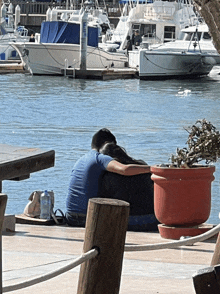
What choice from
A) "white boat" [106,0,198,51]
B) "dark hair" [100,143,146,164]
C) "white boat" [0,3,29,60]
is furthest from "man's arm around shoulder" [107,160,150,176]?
"white boat" [106,0,198,51]

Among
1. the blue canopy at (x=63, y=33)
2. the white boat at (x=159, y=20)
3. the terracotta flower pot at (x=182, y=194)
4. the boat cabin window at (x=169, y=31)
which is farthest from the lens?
the boat cabin window at (x=169, y=31)

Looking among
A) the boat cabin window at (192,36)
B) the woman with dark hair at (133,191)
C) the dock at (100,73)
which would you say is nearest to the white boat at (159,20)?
the boat cabin window at (192,36)

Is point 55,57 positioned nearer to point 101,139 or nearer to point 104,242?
point 101,139

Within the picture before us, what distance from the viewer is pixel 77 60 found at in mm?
41094

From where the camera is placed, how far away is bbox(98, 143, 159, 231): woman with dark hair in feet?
21.6

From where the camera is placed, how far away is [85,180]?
660 centimetres

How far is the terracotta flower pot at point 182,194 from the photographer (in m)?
5.98

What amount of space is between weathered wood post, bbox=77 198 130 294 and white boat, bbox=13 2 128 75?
3638 centimetres

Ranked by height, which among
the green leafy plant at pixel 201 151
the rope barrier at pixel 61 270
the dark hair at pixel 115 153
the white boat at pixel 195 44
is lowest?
the white boat at pixel 195 44

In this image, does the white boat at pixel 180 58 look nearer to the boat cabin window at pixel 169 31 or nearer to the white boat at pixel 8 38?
the boat cabin window at pixel 169 31

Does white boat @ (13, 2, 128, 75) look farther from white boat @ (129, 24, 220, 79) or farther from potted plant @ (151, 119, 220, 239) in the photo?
potted plant @ (151, 119, 220, 239)

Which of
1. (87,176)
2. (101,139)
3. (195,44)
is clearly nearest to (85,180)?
(87,176)

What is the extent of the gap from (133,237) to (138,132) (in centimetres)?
1334

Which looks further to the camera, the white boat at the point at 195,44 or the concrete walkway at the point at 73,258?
the white boat at the point at 195,44
